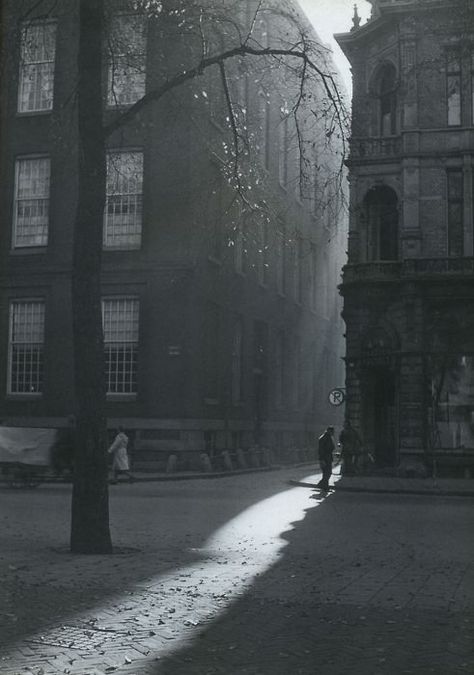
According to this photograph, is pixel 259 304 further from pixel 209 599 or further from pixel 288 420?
pixel 209 599

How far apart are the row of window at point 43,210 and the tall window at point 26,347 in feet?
7.71

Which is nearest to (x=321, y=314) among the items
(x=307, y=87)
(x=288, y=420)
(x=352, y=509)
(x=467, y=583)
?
(x=288, y=420)

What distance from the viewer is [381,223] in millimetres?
32750

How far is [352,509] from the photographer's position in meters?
18.6

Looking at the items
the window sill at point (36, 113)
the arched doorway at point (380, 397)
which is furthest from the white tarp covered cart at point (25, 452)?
the window sill at point (36, 113)

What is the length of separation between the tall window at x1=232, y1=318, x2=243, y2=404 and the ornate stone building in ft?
21.3

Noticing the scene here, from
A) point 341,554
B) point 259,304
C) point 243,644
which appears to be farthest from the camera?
point 259,304

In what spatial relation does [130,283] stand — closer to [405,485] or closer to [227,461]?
A: [227,461]

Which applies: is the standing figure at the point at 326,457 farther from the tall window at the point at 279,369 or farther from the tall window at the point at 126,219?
the tall window at the point at 279,369

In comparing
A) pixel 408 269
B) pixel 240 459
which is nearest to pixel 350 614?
pixel 408 269

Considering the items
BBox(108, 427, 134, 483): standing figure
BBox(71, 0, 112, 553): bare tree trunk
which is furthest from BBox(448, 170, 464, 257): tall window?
BBox(71, 0, 112, 553): bare tree trunk

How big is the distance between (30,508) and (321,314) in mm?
35483

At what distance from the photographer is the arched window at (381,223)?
3241 cm

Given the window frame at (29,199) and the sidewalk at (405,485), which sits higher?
the window frame at (29,199)
